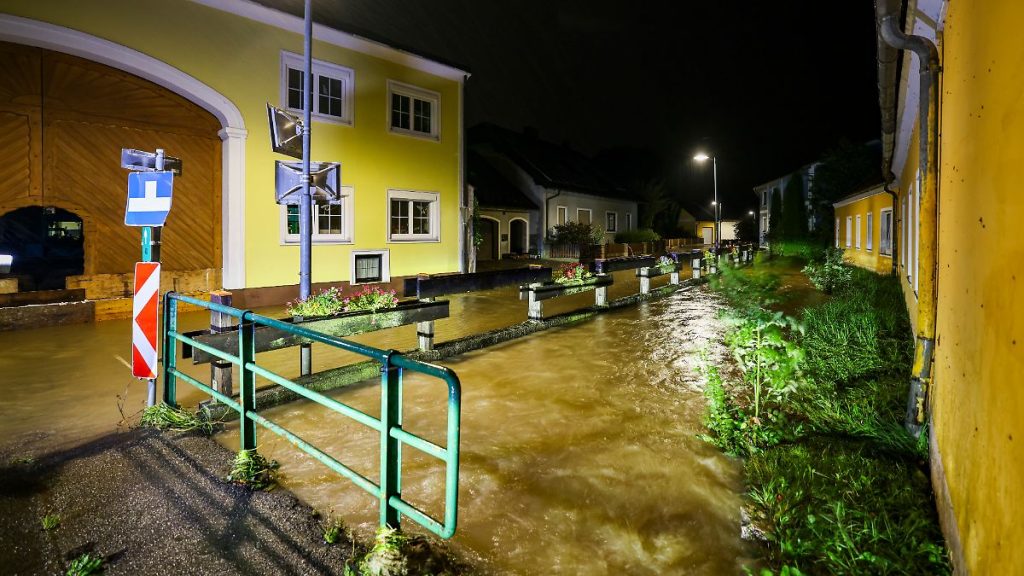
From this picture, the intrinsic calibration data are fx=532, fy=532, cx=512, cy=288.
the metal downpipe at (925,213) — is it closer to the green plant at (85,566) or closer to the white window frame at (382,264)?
the green plant at (85,566)

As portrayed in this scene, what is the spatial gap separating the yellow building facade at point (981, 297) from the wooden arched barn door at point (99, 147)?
1279 cm

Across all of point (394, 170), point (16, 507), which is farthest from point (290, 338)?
point (394, 170)

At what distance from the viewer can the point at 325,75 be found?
42.8 ft

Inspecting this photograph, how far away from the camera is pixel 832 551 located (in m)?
2.79

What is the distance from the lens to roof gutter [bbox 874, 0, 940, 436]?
4109 mm

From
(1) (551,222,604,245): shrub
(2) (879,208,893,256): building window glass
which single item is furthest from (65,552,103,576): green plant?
(1) (551,222,604,245): shrub

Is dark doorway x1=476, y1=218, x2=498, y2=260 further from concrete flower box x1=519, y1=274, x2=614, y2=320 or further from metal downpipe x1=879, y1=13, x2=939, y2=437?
metal downpipe x1=879, y1=13, x2=939, y2=437

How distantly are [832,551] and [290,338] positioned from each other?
16.8 ft

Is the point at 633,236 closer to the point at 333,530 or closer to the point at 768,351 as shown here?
the point at 768,351

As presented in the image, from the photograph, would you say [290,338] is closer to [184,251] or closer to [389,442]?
[389,442]

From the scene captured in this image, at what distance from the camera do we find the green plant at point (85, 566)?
2691mm

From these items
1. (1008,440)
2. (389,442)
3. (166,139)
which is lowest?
(389,442)

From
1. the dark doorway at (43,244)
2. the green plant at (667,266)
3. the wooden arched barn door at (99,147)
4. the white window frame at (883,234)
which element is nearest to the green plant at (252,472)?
the wooden arched barn door at (99,147)

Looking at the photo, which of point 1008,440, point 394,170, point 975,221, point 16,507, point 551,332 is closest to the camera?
point 1008,440
